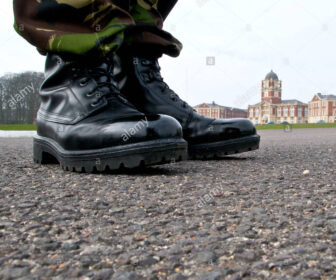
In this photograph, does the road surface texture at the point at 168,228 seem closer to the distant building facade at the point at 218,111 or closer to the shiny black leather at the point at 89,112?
the shiny black leather at the point at 89,112

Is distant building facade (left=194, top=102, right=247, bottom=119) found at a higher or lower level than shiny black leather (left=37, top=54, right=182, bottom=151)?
higher

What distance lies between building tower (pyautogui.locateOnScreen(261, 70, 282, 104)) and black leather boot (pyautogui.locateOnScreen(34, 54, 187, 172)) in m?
67.1

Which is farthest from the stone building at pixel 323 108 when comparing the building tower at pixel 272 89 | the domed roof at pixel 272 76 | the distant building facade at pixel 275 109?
the domed roof at pixel 272 76

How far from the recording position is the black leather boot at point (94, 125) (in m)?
1.09

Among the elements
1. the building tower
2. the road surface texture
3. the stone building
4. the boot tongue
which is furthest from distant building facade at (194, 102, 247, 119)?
the road surface texture

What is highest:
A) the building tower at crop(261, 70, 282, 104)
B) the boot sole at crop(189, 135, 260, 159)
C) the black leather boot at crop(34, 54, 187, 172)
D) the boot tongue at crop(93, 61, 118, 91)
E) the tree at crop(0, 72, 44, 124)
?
the building tower at crop(261, 70, 282, 104)

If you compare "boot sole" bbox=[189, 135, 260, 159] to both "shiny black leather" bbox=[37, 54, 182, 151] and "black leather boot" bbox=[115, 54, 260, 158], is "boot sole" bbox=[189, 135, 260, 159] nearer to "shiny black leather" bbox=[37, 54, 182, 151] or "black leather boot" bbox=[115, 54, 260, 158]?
"black leather boot" bbox=[115, 54, 260, 158]

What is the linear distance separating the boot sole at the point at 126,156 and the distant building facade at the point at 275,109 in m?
64.7

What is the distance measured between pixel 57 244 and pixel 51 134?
87 centimetres

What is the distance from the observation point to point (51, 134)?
1.30 m

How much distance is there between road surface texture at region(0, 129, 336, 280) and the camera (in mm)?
420

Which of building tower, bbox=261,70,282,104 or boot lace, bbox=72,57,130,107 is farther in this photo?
building tower, bbox=261,70,282,104

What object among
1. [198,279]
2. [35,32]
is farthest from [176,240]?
[35,32]

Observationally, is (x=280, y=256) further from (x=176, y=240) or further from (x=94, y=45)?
(x=94, y=45)
